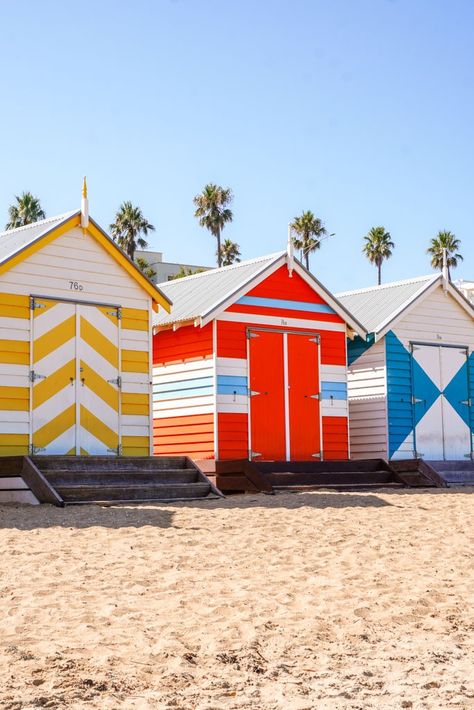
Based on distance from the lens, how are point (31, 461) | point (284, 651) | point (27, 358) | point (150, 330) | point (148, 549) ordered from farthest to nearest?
point (150, 330), point (27, 358), point (31, 461), point (148, 549), point (284, 651)

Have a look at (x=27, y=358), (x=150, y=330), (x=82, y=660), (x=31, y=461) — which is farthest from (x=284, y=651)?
(x=150, y=330)

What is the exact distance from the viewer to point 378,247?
57469mm

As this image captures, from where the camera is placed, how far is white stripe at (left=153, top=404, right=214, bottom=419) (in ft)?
54.9

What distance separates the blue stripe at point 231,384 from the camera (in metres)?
16.7

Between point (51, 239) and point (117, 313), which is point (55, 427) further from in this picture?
point (51, 239)

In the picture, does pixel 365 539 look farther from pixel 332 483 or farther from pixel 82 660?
→ pixel 332 483

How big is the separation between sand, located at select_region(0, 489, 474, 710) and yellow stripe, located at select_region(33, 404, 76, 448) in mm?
2966

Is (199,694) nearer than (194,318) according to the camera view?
Yes

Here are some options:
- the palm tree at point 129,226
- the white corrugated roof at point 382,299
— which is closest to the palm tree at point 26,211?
the palm tree at point 129,226

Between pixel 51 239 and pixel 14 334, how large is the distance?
1564mm

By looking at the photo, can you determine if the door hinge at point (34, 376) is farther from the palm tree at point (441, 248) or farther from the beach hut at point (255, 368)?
the palm tree at point (441, 248)

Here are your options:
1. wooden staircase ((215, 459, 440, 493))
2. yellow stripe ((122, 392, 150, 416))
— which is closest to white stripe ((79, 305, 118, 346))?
yellow stripe ((122, 392, 150, 416))

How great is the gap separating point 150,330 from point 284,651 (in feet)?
33.5

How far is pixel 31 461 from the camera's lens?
13.0 meters
